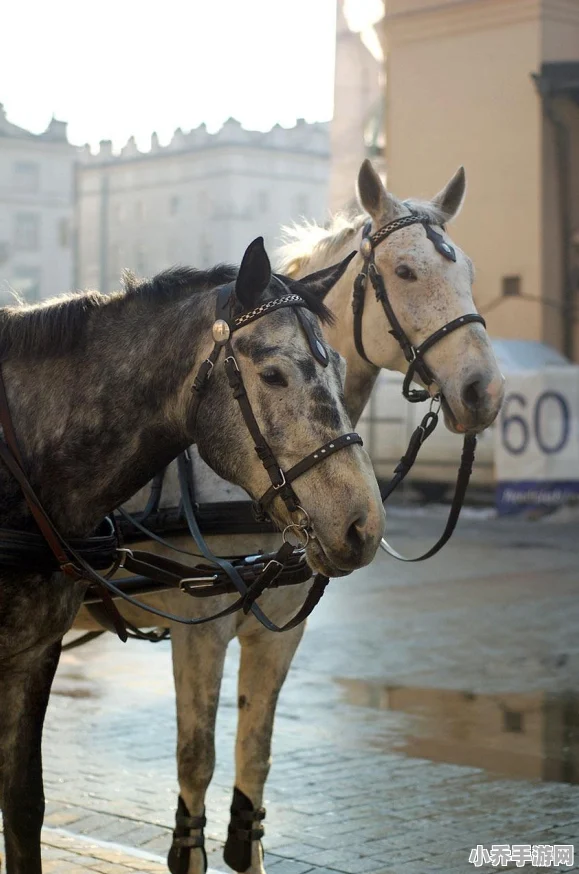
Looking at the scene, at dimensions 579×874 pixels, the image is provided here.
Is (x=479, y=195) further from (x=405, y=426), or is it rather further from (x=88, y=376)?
(x=88, y=376)

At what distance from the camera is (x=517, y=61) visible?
2258cm

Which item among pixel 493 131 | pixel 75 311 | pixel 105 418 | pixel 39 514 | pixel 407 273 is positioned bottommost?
pixel 39 514

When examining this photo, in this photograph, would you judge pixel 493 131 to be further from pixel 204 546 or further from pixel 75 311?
pixel 75 311

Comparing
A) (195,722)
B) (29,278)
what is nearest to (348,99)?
(29,278)

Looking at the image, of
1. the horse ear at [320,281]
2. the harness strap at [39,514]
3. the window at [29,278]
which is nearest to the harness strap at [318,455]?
A: the horse ear at [320,281]

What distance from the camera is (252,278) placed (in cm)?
340

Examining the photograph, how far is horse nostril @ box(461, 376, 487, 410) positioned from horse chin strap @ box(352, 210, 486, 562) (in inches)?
6.2

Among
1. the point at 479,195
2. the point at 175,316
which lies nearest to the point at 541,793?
the point at 175,316

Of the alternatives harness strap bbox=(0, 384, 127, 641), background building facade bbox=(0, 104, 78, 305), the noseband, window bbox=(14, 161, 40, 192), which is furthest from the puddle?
window bbox=(14, 161, 40, 192)

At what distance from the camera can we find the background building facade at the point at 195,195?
55094mm

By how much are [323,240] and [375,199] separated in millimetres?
344

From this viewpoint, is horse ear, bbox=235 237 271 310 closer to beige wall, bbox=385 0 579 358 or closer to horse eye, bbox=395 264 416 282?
horse eye, bbox=395 264 416 282

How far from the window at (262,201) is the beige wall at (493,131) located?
31.6 metres

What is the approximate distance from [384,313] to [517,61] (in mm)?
18988
